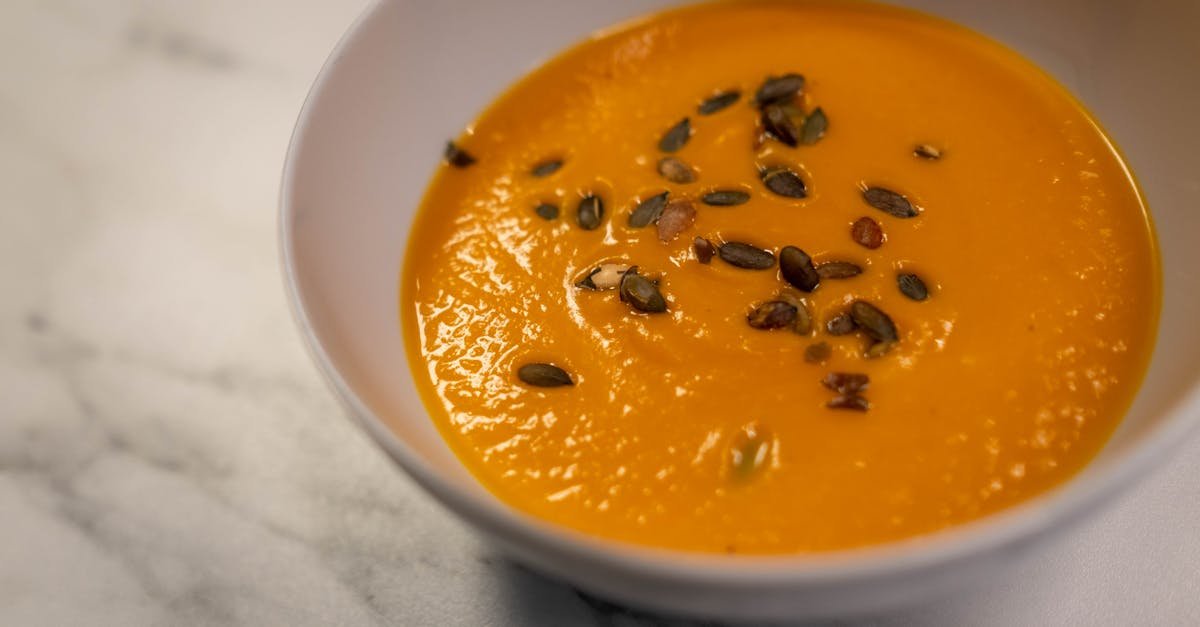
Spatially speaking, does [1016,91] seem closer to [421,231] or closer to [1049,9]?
[1049,9]

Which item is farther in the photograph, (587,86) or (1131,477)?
(587,86)

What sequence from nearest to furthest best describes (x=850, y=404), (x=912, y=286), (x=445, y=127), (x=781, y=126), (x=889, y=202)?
(x=850, y=404) < (x=912, y=286) < (x=889, y=202) < (x=781, y=126) < (x=445, y=127)

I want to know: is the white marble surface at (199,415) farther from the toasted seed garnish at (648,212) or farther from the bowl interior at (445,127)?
Result: the toasted seed garnish at (648,212)

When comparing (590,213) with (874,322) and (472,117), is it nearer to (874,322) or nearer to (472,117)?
(472,117)

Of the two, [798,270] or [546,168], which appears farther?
[546,168]

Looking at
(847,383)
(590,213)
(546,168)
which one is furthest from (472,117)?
(847,383)

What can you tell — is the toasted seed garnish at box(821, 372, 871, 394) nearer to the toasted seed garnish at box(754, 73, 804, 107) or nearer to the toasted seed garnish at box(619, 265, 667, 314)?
the toasted seed garnish at box(619, 265, 667, 314)

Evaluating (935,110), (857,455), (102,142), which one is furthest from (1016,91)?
(102,142)
